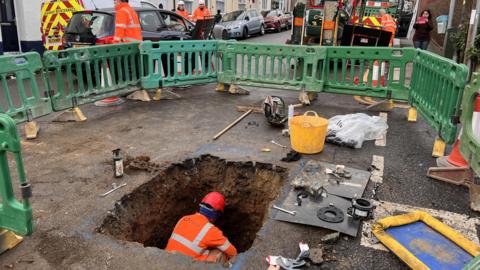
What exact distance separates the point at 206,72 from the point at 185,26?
2.63 m

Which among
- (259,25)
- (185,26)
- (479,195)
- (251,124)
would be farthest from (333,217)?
(259,25)

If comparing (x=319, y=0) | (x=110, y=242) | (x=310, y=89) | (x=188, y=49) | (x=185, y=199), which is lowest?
(x=185, y=199)

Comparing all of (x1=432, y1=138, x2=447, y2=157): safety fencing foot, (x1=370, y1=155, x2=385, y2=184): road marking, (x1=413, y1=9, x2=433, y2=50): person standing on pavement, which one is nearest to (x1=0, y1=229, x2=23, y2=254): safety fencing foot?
(x1=370, y1=155, x2=385, y2=184): road marking

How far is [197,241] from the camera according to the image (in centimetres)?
370

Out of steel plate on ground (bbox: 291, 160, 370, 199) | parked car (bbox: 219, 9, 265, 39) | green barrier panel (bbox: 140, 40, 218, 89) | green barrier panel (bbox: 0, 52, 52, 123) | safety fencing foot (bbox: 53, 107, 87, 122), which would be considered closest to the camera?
steel plate on ground (bbox: 291, 160, 370, 199)

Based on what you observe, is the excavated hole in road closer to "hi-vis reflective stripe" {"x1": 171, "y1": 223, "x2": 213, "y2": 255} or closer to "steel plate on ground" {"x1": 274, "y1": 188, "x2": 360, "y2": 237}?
"steel plate on ground" {"x1": 274, "y1": 188, "x2": 360, "y2": 237}

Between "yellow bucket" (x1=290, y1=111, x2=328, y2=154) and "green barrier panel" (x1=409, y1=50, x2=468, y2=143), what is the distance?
58.1 inches

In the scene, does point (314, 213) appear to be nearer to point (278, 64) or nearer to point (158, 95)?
point (278, 64)

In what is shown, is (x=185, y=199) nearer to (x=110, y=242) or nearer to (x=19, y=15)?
(x=110, y=242)

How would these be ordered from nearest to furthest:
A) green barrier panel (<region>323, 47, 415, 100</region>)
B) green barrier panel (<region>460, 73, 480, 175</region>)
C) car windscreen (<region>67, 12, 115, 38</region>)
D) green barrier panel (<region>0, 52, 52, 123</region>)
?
green barrier panel (<region>460, 73, 480, 175</region>), green barrier panel (<region>0, 52, 52, 123</region>), green barrier panel (<region>323, 47, 415, 100</region>), car windscreen (<region>67, 12, 115, 38</region>)

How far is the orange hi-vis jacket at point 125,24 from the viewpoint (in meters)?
7.86

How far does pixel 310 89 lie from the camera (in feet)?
26.3

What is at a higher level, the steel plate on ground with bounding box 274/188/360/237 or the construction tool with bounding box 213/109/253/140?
the construction tool with bounding box 213/109/253/140

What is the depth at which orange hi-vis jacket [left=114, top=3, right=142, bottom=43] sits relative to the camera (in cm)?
786
